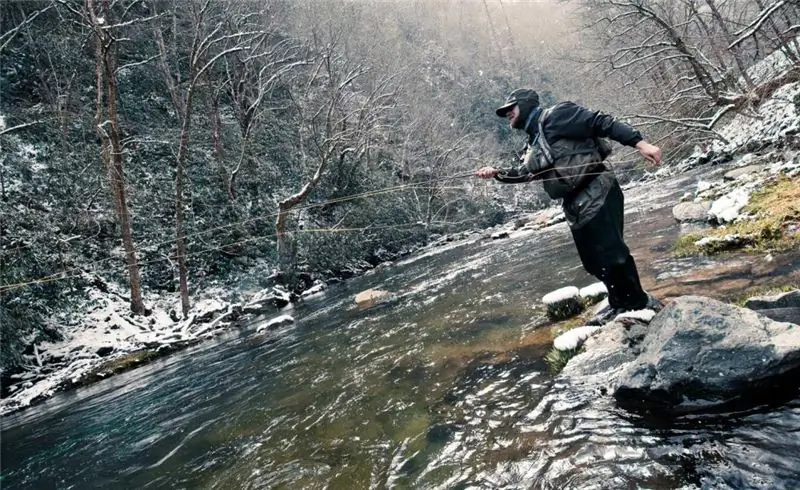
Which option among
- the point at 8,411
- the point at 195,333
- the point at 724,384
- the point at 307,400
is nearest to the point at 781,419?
the point at 724,384

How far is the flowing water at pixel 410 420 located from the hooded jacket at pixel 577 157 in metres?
1.50

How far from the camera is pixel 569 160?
3.81 m

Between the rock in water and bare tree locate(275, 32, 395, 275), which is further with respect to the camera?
bare tree locate(275, 32, 395, 275)

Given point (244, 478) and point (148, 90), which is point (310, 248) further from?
point (244, 478)

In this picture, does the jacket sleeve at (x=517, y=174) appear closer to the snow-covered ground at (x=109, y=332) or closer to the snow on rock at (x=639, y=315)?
the snow on rock at (x=639, y=315)

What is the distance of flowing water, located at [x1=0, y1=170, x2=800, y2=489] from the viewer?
246 cm

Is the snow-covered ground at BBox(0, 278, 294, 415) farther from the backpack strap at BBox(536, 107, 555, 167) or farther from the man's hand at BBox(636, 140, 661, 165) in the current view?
the man's hand at BBox(636, 140, 661, 165)

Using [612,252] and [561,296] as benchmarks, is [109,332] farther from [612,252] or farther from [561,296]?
[612,252]

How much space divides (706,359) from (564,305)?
97.3 inches

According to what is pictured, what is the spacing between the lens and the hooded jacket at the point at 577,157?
148 inches

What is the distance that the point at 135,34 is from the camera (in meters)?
24.3

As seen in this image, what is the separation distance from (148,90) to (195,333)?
16.8 m

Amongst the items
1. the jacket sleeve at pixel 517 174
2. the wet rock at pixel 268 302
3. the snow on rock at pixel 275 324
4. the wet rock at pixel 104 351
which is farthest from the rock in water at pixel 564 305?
the wet rock at pixel 268 302

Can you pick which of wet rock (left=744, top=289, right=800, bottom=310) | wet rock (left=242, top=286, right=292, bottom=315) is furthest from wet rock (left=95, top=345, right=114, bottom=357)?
wet rock (left=744, top=289, right=800, bottom=310)
